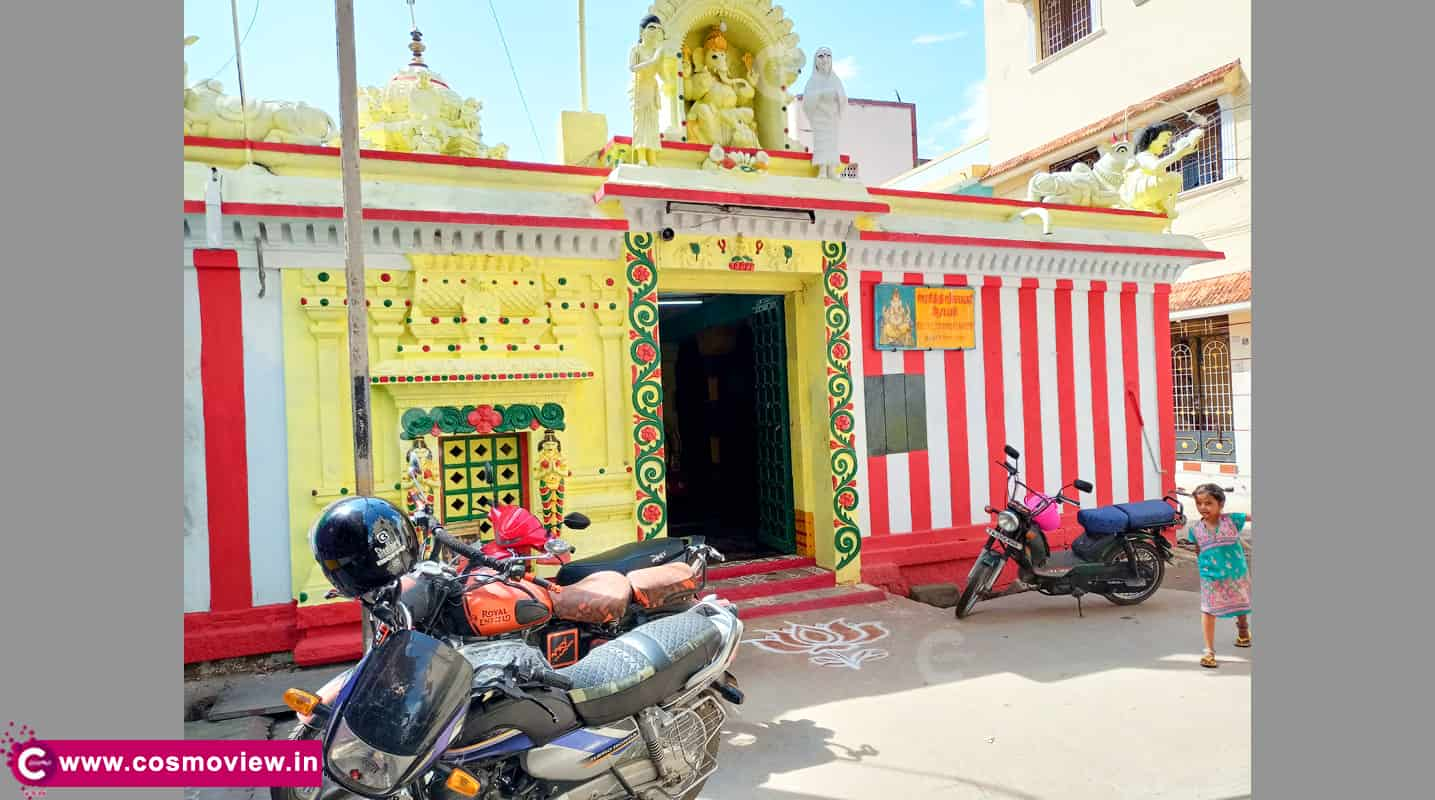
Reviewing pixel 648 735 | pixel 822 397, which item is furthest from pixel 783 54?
pixel 648 735

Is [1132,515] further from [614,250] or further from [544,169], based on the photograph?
[544,169]

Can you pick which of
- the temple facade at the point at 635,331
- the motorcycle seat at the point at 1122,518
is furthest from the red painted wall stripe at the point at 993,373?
the motorcycle seat at the point at 1122,518

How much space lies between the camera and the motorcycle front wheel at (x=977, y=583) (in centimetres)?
610

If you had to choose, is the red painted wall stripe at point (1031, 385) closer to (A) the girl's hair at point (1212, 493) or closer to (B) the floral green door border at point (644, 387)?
(A) the girl's hair at point (1212, 493)

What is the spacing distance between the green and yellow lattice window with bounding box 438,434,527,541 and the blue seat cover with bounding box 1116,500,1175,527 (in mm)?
4852

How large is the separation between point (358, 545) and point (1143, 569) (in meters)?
6.23

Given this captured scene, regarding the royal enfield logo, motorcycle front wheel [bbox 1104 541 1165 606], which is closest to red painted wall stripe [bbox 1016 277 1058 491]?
motorcycle front wheel [bbox 1104 541 1165 606]

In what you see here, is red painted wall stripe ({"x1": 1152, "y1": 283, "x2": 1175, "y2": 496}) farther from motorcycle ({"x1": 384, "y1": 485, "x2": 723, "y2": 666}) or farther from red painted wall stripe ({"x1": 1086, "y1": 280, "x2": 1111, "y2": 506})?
motorcycle ({"x1": 384, "y1": 485, "x2": 723, "y2": 666})

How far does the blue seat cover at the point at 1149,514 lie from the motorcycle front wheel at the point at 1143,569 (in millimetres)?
198

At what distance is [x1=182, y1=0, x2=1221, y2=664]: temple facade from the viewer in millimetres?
5305

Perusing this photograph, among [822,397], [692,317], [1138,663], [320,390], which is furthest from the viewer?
[692,317]

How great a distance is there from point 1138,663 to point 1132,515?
1.64 metres

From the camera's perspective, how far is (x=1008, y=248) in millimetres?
7555

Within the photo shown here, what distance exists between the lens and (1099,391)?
26.9 feet
